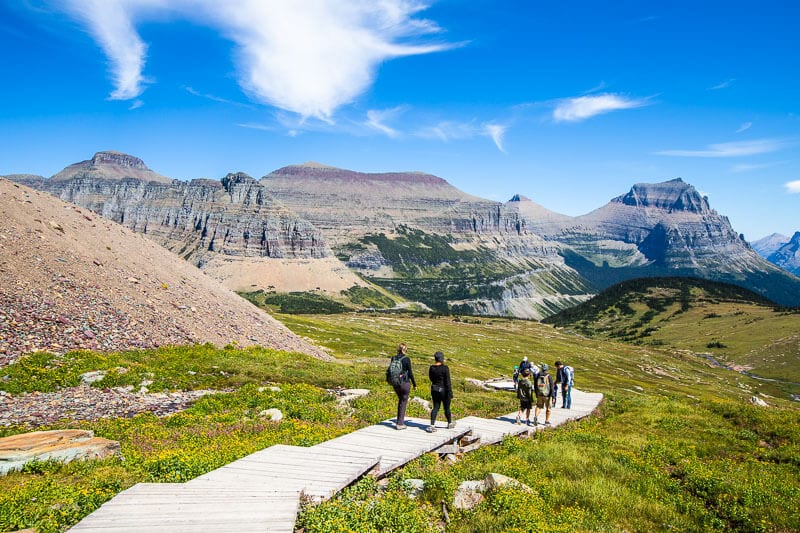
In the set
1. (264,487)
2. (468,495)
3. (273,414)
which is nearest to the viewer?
(264,487)

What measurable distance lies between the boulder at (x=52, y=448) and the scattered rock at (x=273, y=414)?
21.2 feet

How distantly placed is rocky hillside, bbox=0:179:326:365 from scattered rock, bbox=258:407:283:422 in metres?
16.3

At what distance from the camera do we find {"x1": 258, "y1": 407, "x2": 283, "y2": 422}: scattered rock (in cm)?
2091

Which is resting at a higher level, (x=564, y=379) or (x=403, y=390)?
(x=403, y=390)

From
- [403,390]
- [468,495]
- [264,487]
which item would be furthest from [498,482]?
[264,487]

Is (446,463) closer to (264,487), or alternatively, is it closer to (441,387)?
(441,387)

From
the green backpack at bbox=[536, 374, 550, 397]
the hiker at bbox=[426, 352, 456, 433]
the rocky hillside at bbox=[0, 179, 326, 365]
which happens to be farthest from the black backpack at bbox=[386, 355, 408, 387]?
the rocky hillside at bbox=[0, 179, 326, 365]

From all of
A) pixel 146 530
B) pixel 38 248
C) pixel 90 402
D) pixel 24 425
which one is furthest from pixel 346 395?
pixel 38 248

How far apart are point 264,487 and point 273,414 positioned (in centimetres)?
1053

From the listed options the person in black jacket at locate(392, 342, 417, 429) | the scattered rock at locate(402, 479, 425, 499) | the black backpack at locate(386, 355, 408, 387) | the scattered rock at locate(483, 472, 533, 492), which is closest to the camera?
the scattered rock at locate(402, 479, 425, 499)

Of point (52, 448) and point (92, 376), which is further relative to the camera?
point (92, 376)

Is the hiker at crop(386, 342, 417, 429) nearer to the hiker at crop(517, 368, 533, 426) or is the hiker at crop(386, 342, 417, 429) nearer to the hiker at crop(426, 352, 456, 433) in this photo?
the hiker at crop(426, 352, 456, 433)

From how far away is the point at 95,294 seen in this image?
116ft

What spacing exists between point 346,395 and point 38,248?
29747mm
